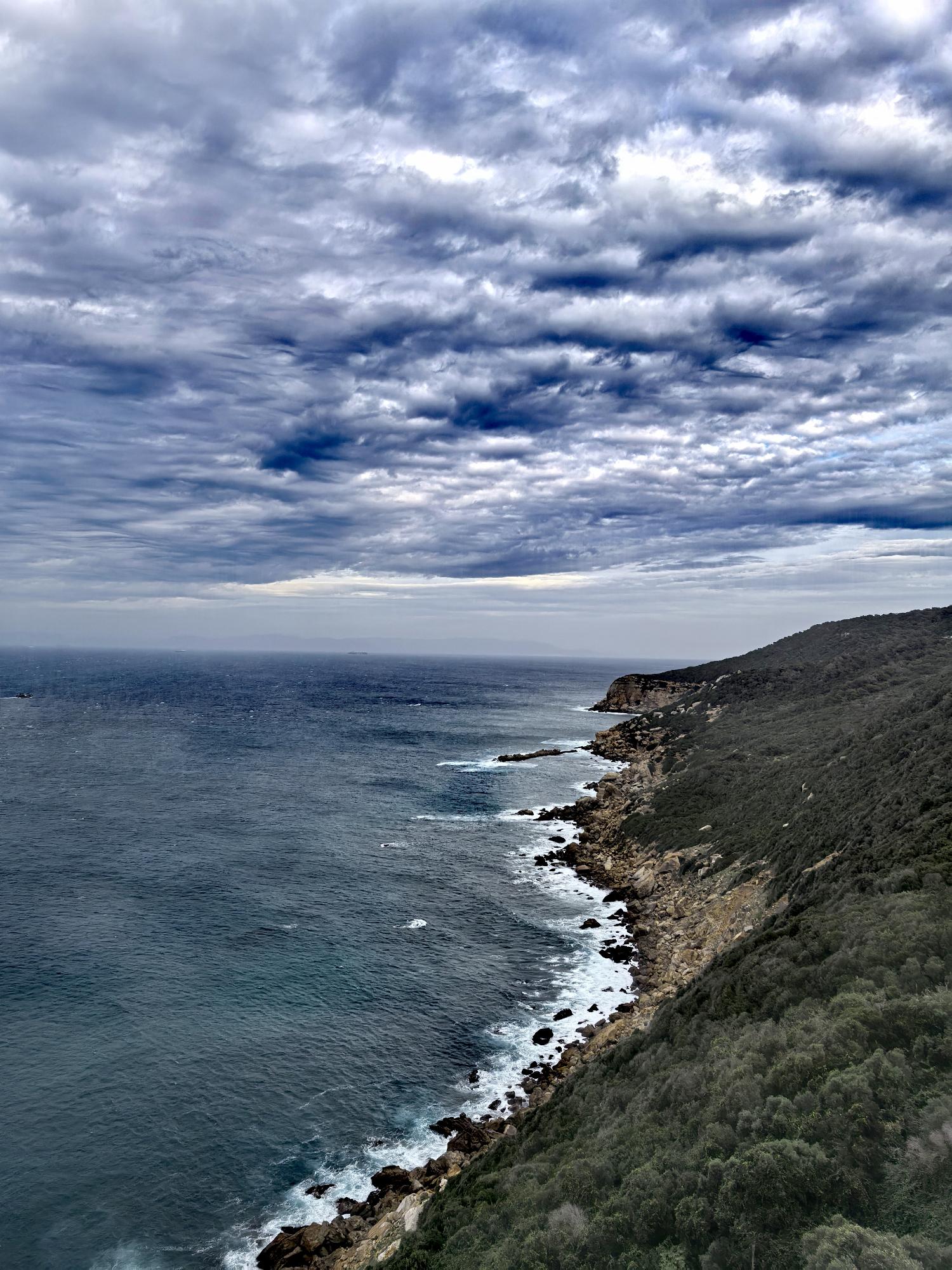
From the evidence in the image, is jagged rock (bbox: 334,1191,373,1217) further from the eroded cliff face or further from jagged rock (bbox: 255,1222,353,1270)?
the eroded cliff face

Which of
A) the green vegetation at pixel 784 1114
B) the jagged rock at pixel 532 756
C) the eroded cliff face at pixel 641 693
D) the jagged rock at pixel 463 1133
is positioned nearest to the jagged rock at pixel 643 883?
the green vegetation at pixel 784 1114

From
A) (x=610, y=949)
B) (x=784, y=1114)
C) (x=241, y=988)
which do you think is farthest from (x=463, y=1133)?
(x=610, y=949)

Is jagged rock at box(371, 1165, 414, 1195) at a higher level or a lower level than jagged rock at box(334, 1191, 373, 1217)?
higher

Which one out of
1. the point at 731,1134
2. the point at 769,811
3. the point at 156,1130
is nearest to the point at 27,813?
the point at 156,1130

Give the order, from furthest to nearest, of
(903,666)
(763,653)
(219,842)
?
(763,653) < (903,666) < (219,842)

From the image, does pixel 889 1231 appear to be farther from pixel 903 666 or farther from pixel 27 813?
pixel 903 666

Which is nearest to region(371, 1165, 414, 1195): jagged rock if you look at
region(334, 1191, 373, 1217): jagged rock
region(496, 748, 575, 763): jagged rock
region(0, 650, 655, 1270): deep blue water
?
region(334, 1191, 373, 1217): jagged rock
